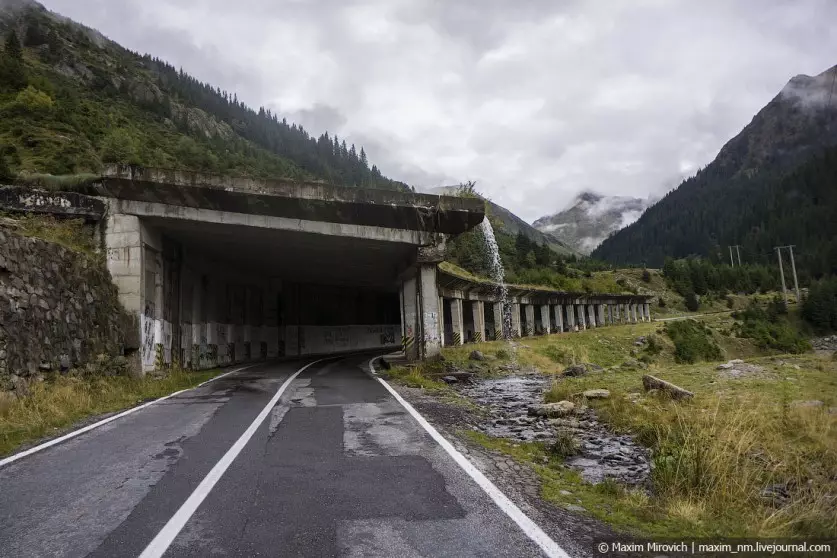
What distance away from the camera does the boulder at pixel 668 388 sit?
9.87 m

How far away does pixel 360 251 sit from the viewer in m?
24.3

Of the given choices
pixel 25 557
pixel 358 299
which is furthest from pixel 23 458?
pixel 358 299

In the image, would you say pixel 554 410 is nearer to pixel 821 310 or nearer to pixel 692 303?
pixel 821 310

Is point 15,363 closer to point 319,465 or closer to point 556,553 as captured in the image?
point 319,465

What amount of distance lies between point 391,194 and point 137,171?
8831 mm

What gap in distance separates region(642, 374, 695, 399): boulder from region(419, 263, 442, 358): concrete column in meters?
11.0

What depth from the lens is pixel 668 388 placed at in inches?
416

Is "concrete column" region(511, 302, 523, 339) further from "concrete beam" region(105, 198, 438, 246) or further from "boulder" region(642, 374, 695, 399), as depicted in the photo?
"boulder" region(642, 374, 695, 399)

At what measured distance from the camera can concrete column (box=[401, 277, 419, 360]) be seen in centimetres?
2302

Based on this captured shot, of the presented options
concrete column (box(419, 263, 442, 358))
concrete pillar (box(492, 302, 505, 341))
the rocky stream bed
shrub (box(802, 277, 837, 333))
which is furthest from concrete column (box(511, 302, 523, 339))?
shrub (box(802, 277, 837, 333))

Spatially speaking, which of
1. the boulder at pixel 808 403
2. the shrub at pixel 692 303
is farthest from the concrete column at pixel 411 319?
the shrub at pixel 692 303

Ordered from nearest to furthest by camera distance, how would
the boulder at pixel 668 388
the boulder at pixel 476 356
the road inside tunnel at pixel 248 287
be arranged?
the boulder at pixel 668 388, the road inside tunnel at pixel 248 287, the boulder at pixel 476 356

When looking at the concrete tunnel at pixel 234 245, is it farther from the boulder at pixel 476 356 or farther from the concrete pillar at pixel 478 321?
the concrete pillar at pixel 478 321

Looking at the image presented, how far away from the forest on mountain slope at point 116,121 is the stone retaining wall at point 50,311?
5.71 meters
